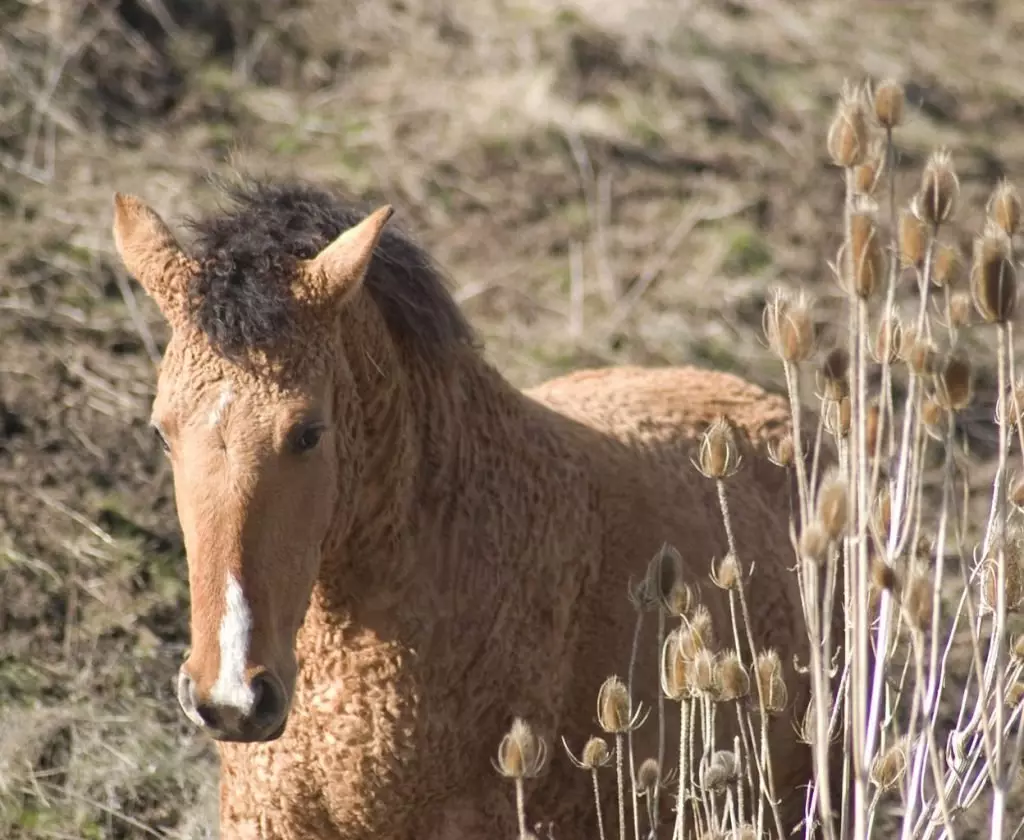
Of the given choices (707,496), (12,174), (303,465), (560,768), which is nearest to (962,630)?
(707,496)

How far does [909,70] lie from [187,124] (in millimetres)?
4641

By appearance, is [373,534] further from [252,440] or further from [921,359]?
[921,359]

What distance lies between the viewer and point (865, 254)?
233 cm

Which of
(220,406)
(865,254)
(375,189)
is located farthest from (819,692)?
(375,189)

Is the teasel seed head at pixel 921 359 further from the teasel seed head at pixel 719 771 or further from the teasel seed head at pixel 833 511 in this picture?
the teasel seed head at pixel 719 771

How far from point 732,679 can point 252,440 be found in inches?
37.2

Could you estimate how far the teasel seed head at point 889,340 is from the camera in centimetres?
262

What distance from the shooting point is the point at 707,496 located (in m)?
4.14

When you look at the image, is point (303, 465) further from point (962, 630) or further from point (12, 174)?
point (12, 174)

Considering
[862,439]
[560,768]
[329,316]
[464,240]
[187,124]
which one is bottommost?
[560,768]

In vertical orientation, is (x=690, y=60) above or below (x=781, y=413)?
above

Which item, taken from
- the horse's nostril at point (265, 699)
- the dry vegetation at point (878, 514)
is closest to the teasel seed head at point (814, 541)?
the dry vegetation at point (878, 514)

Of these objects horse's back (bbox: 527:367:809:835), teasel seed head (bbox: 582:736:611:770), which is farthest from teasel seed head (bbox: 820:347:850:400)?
horse's back (bbox: 527:367:809:835)

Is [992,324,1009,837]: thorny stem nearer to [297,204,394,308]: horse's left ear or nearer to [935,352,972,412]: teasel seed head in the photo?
[935,352,972,412]: teasel seed head
